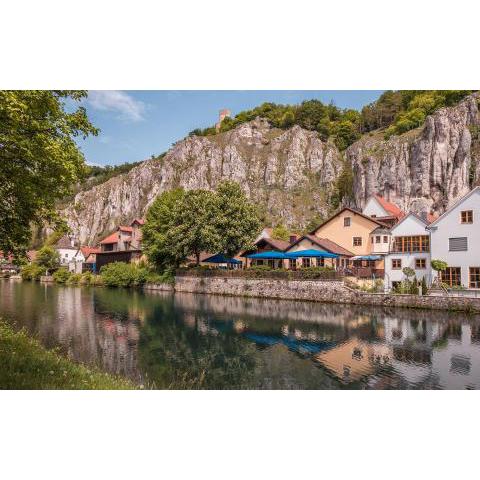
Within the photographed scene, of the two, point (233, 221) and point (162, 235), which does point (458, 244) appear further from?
point (162, 235)

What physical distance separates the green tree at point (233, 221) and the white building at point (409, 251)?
17.1m

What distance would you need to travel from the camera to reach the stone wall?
1166 inches

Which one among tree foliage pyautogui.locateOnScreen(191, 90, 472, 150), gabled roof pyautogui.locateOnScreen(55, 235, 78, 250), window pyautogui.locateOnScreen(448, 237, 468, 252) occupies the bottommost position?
window pyautogui.locateOnScreen(448, 237, 468, 252)

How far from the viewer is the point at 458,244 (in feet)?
108

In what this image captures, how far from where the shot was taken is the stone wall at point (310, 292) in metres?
29.6

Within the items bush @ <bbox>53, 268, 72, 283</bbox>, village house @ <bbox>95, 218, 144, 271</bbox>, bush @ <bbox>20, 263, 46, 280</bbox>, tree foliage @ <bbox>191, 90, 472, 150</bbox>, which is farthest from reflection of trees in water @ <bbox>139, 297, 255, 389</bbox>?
tree foliage @ <bbox>191, 90, 472, 150</bbox>

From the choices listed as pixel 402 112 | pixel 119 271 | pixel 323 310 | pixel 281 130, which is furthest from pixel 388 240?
pixel 281 130

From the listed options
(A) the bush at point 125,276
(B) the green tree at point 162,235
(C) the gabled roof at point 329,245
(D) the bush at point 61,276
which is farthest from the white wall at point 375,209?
(D) the bush at point 61,276

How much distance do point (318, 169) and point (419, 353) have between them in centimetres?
10167

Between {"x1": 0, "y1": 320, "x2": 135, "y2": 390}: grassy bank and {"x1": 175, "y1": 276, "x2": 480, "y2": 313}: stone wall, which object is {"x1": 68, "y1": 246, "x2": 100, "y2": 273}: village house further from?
{"x1": 0, "y1": 320, "x2": 135, "y2": 390}: grassy bank

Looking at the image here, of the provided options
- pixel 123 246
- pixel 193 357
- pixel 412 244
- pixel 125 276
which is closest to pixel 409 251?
pixel 412 244

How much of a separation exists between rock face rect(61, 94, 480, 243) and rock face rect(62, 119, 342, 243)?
0.29 metres

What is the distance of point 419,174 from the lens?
86.9 meters

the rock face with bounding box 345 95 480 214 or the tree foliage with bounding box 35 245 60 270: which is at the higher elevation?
the rock face with bounding box 345 95 480 214
